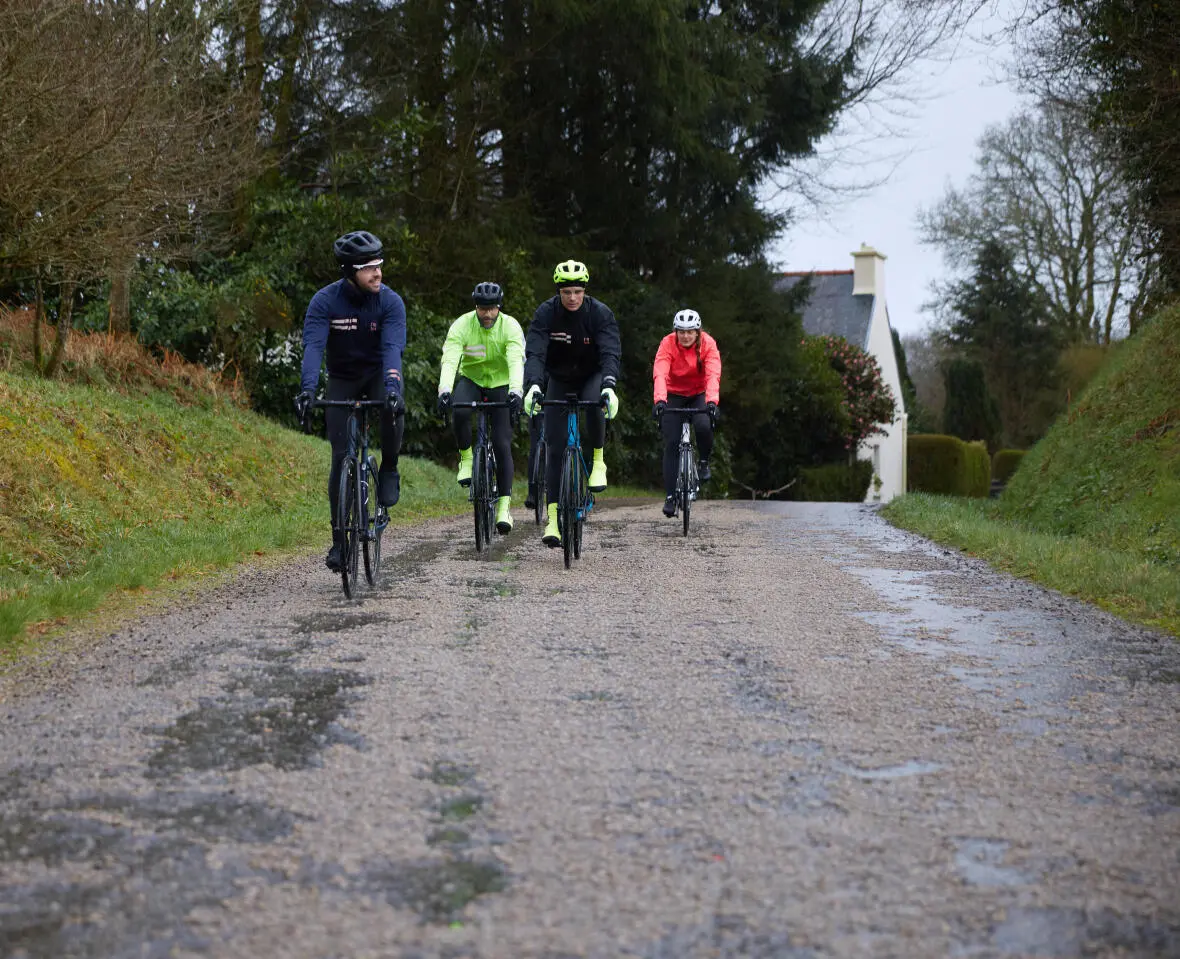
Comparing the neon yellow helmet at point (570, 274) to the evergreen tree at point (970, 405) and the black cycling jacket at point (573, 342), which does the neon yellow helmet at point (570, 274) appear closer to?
the black cycling jacket at point (573, 342)

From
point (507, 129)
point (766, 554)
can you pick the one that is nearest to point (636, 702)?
point (766, 554)

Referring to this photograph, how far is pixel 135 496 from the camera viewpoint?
12.7 meters

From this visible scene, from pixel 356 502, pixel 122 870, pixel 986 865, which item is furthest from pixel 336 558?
pixel 986 865

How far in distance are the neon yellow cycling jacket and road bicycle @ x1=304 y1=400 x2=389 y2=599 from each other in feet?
6.55

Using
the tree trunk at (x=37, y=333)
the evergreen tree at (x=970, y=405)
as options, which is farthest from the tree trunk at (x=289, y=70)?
the evergreen tree at (x=970, y=405)

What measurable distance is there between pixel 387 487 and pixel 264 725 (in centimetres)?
436

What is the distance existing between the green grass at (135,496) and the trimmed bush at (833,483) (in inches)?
900

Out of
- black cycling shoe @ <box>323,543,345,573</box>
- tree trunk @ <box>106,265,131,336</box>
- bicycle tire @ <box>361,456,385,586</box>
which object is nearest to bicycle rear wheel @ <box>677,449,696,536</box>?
bicycle tire @ <box>361,456,385,586</box>

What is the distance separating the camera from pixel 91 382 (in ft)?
55.0

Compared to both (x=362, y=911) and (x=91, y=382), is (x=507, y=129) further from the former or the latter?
(x=362, y=911)

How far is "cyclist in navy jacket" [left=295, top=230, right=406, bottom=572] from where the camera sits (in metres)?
8.67

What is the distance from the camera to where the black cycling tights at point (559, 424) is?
34.4ft

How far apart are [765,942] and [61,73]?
1152 cm

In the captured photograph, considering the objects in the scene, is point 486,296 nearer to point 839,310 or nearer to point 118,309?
point 118,309
